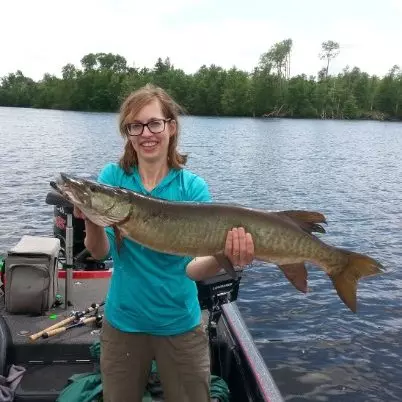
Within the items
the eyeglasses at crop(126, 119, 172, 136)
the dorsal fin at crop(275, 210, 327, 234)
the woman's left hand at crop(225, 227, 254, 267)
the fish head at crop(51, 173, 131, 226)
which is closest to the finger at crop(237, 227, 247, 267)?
the woman's left hand at crop(225, 227, 254, 267)

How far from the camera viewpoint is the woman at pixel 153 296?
2959 millimetres

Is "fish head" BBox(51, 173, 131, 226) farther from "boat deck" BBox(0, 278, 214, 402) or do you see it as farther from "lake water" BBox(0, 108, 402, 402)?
"lake water" BBox(0, 108, 402, 402)

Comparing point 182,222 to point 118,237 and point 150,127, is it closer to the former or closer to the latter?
point 118,237

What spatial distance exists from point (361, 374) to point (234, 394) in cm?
317

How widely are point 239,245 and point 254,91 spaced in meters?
107

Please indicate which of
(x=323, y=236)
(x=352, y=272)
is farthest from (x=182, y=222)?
(x=323, y=236)

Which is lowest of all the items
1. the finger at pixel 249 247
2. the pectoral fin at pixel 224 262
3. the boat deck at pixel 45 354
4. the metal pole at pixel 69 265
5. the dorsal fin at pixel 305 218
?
the boat deck at pixel 45 354

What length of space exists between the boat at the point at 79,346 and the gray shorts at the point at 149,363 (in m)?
0.99

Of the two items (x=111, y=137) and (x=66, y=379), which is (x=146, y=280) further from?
(x=111, y=137)

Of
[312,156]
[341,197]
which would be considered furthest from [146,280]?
[312,156]

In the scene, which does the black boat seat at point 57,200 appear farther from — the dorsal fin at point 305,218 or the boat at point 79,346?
the dorsal fin at point 305,218

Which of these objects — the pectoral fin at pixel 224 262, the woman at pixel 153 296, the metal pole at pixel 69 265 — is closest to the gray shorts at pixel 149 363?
the woman at pixel 153 296

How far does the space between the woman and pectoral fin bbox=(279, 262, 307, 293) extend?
0.34 meters

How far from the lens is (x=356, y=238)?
533 inches
